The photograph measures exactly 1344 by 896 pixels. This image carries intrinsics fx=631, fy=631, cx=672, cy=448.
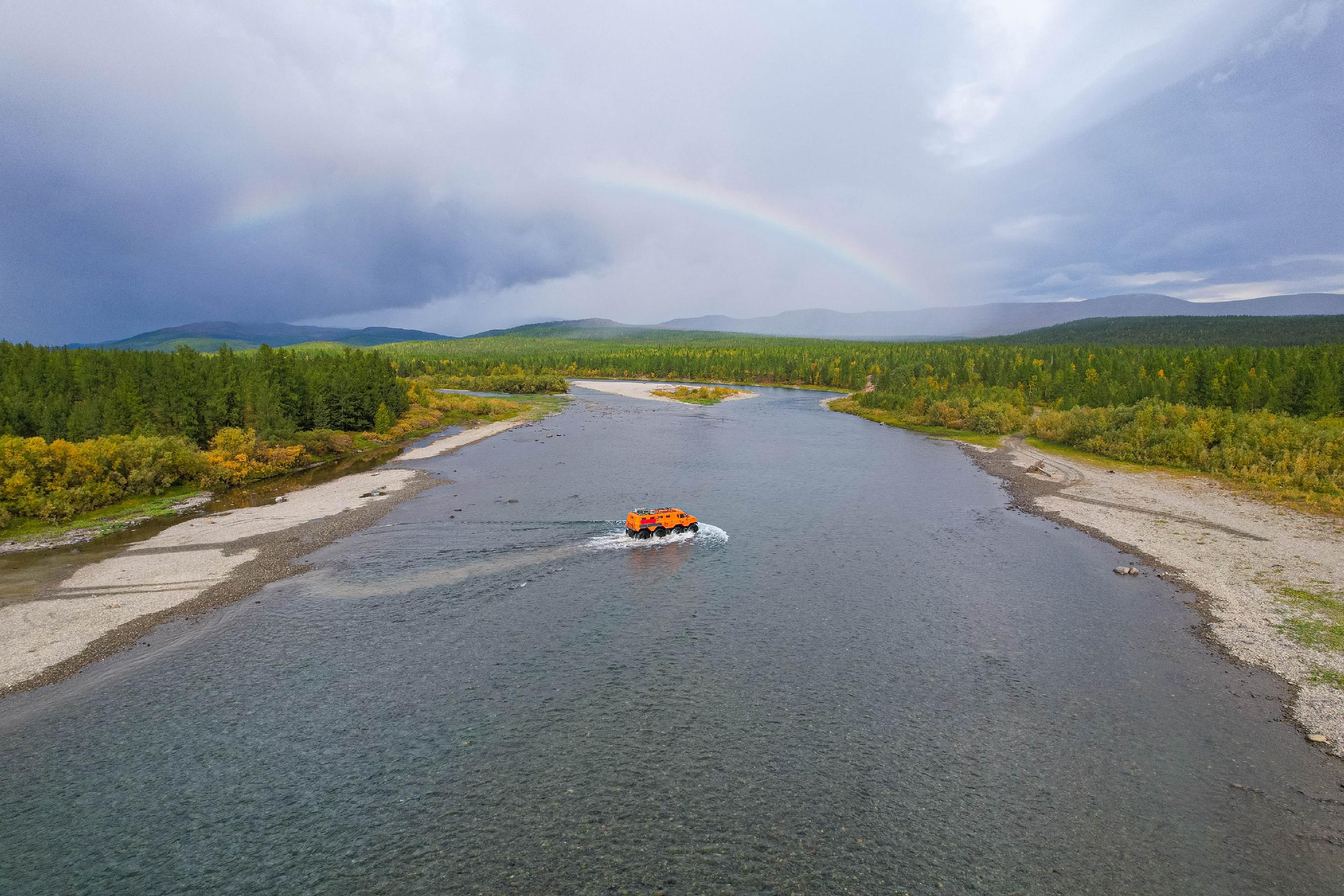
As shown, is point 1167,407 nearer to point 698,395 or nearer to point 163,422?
point 698,395

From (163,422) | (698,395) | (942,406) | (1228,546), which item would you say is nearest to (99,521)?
(163,422)

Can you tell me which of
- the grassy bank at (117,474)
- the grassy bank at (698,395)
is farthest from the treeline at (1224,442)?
the grassy bank at (117,474)

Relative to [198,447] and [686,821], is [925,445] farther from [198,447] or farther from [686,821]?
[198,447]

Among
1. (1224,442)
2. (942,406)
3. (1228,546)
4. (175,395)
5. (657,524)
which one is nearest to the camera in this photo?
(1228,546)

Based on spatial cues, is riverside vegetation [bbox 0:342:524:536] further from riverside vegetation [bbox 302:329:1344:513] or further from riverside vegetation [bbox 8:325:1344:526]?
riverside vegetation [bbox 302:329:1344:513]

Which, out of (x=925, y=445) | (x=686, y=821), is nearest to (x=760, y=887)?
(x=686, y=821)

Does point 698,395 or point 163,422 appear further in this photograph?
point 698,395
